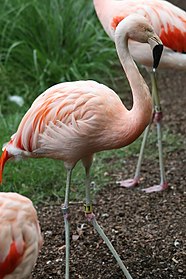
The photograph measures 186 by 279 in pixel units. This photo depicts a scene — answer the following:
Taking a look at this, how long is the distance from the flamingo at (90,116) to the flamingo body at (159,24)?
3.97ft

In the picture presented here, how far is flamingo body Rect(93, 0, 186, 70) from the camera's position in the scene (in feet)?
16.7

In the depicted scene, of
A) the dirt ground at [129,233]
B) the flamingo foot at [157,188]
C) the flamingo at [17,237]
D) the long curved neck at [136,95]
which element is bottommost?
the flamingo foot at [157,188]

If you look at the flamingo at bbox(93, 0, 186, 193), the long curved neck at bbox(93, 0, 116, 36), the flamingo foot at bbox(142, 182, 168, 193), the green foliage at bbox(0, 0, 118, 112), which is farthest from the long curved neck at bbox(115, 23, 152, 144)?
the green foliage at bbox(0, 0, 118, 112)

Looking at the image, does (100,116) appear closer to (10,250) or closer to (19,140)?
(19,140)

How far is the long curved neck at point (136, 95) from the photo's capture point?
375 cm

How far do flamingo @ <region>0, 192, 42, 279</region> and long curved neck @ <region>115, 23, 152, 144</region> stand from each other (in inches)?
31.1

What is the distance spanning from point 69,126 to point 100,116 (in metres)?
0.19

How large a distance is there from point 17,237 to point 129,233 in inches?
64.6

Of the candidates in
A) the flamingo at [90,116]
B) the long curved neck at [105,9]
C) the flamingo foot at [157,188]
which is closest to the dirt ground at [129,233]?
the flamingo foot at [157,188]

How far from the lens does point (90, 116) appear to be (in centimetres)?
378

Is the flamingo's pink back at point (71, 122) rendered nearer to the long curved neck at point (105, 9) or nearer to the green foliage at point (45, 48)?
the long curved neck at point (105, 9)

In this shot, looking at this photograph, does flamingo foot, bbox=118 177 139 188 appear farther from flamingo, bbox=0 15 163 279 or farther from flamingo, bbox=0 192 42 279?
flamingo, bbox=0 192 42 279

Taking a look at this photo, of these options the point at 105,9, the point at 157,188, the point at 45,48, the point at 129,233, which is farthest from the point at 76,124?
the point at 45,48

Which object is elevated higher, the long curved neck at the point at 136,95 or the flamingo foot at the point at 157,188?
the long curved neck at the point at 136,95
